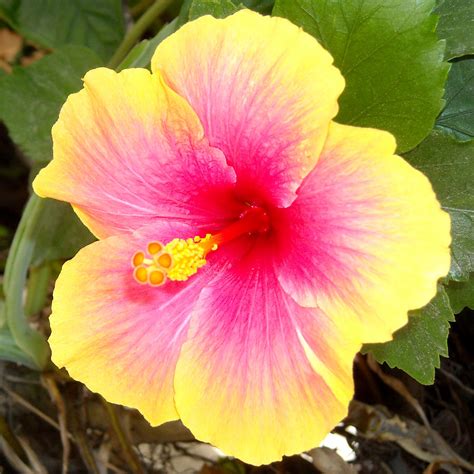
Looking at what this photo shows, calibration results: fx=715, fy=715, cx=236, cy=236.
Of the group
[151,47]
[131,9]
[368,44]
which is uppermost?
[368,44]

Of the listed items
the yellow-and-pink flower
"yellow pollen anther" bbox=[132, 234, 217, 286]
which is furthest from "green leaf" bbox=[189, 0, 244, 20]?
"yellow pollen anther" bbox=[132, 234, 217, 286]

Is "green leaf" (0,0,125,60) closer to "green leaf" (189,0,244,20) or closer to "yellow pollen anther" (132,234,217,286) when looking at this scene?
"green leaf" (189,0,244,20)

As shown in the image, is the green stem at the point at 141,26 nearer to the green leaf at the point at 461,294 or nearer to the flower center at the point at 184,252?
the flower center at the point at 184,252

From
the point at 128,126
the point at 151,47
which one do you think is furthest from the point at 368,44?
the point at 151,47

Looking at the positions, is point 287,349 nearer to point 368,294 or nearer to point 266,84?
point 368,294

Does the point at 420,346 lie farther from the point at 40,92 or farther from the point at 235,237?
the point at 40,92

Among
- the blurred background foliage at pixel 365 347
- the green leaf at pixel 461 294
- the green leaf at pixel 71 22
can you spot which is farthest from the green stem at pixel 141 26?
the green leaf at pixel 461 294
